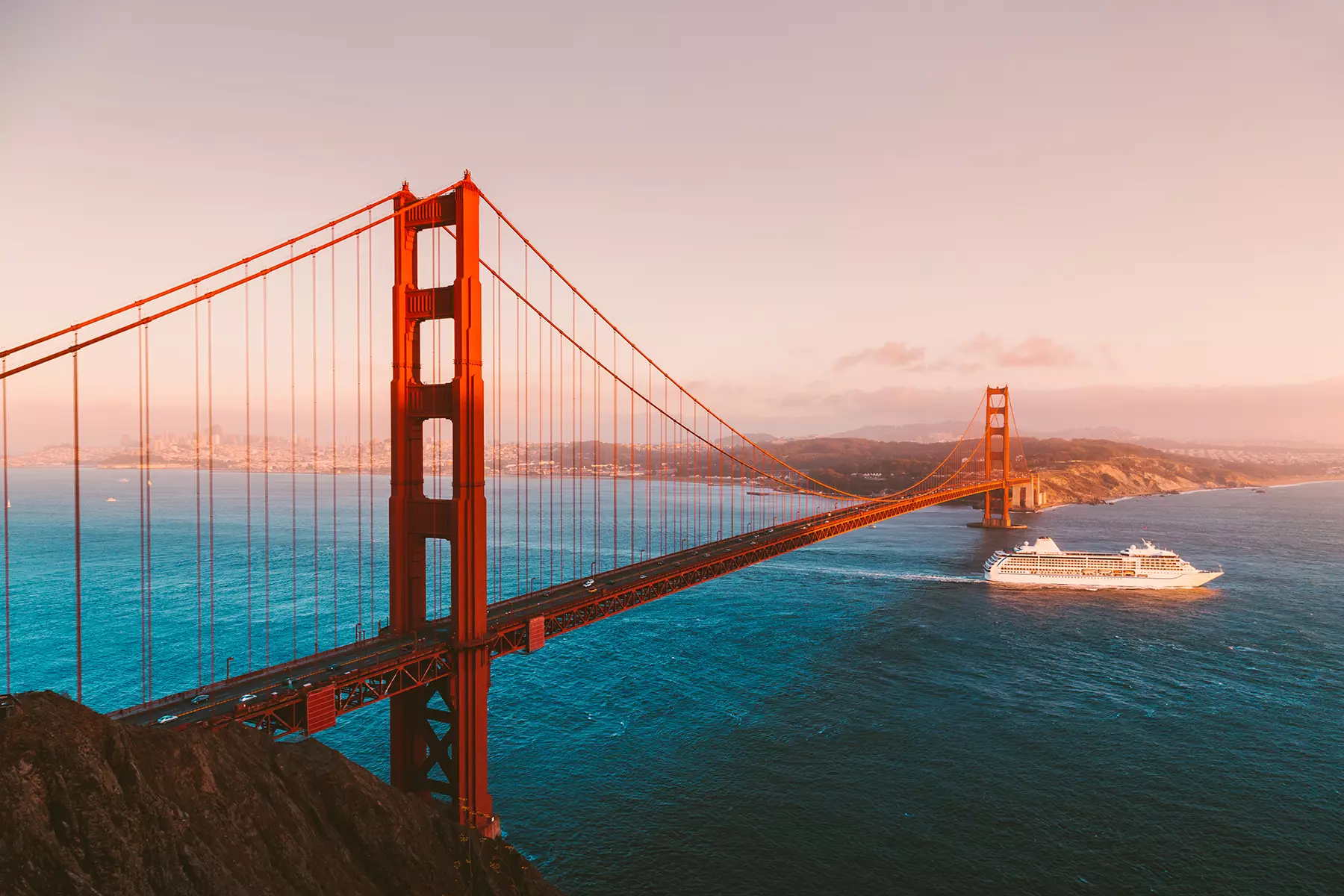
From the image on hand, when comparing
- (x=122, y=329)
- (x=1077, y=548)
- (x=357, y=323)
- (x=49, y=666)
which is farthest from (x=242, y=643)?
(x=1077, y=548)

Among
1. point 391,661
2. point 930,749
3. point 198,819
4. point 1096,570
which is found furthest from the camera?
point 1096,570

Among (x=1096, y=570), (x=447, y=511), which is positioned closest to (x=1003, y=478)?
(x=1096, y=570)

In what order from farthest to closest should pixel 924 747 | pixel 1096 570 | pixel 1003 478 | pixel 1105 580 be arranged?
pixel 1003 478, pixel 1096 570, pixel 1105 580, pixel 924 747

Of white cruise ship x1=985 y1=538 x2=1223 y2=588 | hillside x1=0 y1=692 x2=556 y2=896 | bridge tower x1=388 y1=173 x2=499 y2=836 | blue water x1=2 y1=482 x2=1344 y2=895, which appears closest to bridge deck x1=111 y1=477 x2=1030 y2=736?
hillside x1=0 y1=692 x2=556 y2=896

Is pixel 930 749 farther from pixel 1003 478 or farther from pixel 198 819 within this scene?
pixel 1003 478

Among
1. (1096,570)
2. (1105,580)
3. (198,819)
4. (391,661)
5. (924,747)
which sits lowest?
(1105,580)

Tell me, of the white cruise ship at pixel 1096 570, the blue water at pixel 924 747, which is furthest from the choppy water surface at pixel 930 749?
the white cruise ship at pixel 1096 570

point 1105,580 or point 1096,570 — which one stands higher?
point 1096,570

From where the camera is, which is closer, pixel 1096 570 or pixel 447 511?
pixel 447 511
